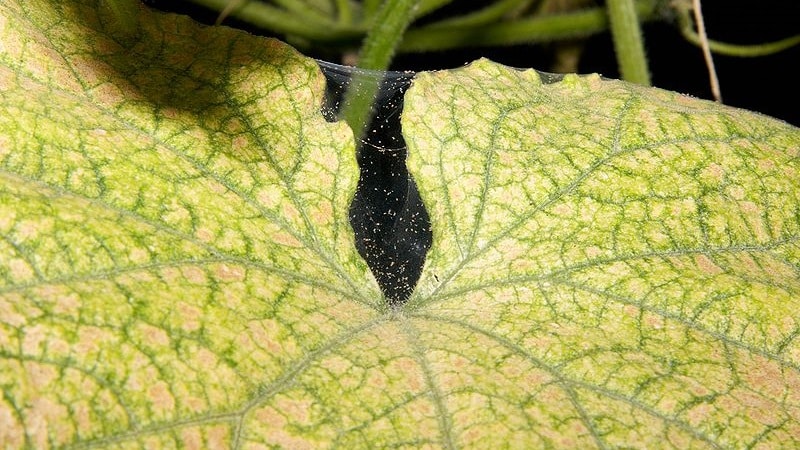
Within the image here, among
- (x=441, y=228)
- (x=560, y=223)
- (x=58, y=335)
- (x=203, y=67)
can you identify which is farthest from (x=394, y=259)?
(x=58, y=335)

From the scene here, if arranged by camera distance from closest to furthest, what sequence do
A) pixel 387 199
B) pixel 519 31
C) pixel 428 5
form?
1. pixel 387 199
2. pixel 428 5
3. pixel 519 31

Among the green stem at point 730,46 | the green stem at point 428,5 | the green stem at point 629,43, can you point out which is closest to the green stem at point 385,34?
the green stem at point 428,5

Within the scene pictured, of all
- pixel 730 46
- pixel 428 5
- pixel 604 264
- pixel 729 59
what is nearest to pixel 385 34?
pixel 428 5

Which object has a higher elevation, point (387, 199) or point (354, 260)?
point (387, 199)

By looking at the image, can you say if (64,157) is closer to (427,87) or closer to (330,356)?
(330,356)

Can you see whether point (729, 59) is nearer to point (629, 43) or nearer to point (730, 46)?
point (730, 46)

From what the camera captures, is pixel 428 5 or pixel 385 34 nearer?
pixel 385 34

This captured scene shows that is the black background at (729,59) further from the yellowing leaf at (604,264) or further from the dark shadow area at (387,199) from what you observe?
the yellowing leaf at (604,264)
